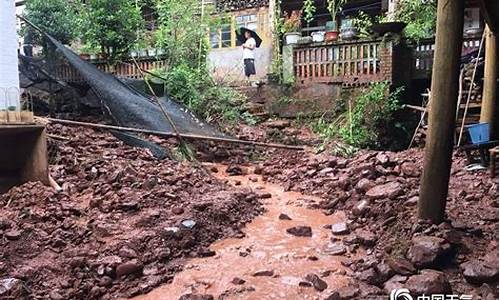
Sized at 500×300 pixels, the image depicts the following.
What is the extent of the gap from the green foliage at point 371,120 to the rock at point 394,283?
3.99m

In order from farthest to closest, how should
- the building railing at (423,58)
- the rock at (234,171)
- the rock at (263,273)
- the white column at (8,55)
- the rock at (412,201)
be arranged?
the building railing at (423,58) → the rock at (234,171) → the white column at (8,55) → the rock at (412,201) → the rock at (263,273)

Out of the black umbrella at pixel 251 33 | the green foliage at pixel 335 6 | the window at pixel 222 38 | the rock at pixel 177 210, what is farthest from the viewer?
the window at pixel 222 38

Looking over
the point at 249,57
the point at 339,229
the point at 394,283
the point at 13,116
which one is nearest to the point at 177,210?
the point at 339,229

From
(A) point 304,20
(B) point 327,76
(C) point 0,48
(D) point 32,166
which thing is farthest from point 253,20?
(D) point 32,166

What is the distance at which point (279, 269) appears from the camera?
11.3 ft

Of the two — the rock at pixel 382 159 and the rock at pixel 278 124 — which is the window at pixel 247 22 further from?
the rock at pixel 382 159

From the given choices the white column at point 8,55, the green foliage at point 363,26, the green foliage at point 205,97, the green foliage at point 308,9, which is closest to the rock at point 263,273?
the white column at point 8,55

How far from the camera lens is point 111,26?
890 cm

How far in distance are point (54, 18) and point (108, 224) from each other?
273 inches

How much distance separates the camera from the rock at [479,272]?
8.30 feet

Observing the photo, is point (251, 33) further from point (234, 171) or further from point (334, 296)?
point (334, 296)

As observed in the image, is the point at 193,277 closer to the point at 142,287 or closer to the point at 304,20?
the point at 142,287

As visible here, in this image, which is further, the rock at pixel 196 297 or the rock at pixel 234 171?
the rock at pixel 234 171

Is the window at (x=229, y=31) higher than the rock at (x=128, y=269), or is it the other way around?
the window at (x=229, y=31)
